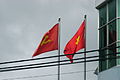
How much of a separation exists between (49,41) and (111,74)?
4.82 metres

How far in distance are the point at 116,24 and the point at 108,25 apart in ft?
2.62

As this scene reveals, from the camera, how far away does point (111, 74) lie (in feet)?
69.3

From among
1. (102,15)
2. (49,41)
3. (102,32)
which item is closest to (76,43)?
(49,41)

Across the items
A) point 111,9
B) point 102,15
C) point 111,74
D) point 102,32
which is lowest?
point 111,74

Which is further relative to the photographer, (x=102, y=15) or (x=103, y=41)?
(x=102, y=15)

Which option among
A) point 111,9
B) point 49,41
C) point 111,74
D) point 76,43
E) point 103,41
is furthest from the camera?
point 49,41

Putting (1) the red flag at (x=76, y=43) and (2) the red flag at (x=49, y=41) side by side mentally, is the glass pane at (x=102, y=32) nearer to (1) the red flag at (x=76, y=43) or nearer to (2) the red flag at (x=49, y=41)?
(1) the red flag at (x=76, y=43)

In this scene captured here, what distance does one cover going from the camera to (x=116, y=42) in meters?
21.4

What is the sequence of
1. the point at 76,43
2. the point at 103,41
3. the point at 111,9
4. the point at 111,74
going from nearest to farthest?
the point at 111,74, the point at 111,9, the point at 103,41, the point at 76,43

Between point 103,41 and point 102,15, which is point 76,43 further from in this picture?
point 102,15

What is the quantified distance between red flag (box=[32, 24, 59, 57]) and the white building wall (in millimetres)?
3606

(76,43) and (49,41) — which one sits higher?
(49,41)

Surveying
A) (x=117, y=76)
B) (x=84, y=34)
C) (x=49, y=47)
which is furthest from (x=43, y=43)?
(x=117, y=76)

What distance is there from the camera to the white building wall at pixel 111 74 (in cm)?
2075
